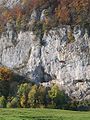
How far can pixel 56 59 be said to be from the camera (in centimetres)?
6644

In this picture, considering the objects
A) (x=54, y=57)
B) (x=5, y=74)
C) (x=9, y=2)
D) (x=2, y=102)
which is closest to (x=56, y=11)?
Answer: (x=54, y=57)

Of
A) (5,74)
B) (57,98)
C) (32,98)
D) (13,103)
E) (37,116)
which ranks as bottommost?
(37,116)

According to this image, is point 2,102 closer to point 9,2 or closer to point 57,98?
point 57,98

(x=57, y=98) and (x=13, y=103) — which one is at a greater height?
(x=57, y=98)

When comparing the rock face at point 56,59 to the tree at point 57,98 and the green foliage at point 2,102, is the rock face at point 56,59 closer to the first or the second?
the tree at point 57,98

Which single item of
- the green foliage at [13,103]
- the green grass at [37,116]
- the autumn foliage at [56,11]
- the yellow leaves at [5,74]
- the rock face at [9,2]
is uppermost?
the rock face at [9,2]

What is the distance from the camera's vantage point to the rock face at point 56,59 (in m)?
63.2

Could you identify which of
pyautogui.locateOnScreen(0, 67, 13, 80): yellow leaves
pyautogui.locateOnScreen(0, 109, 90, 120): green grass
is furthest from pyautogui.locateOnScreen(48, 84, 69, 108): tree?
pyautogui.locateOnScreen(0, 109, 90, 120): green grass

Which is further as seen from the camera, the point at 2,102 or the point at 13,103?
the point at 13,103

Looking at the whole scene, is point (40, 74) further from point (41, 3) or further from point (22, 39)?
point (41, 3)

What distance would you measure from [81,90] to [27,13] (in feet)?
65.5

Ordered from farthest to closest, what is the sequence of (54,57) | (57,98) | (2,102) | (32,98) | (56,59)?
1. (54,57)
2. (56,59)
3. (2,102)
4. (32,98)
5. (57,98)

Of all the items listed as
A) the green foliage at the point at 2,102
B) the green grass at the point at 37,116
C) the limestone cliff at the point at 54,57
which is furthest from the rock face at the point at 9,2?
the green grass at the point at 37,116

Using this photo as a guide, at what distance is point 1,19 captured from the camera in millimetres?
76812
